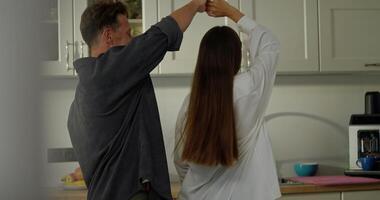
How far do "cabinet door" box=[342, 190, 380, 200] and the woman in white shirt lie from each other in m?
0.94

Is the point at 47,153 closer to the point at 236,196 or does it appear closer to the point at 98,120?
the point at 98,120

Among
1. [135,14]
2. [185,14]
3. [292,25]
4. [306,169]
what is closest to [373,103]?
[306,169]

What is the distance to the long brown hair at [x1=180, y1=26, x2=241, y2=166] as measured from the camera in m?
1.31

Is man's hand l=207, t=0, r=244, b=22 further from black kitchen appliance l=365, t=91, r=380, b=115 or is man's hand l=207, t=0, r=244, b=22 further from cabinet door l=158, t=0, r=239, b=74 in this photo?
black kitchen appliance l=365, t=91, r=380, b=115

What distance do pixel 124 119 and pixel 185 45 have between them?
49.2 inches

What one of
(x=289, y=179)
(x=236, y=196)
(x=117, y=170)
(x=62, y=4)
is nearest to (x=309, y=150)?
(x=289, y=179)

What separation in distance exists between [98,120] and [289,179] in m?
1.57

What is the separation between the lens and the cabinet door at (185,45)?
227cm

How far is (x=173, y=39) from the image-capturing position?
3.46 ft

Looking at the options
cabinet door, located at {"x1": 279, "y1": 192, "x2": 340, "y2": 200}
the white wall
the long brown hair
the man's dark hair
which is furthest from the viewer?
the white wall

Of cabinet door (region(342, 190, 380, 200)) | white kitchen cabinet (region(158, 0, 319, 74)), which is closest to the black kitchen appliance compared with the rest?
white kitchen cabinet (region(158, 0, 319, 74))

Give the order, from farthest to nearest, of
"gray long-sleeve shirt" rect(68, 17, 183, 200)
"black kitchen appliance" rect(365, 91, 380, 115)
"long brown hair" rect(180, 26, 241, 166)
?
"black kitchen appliance" rect(365, 91, 380, 115) → "long brown hair" rect(180, 26, 241, 166) → "gray long-sleeve shirt" rect(68, 17, 183, 200)

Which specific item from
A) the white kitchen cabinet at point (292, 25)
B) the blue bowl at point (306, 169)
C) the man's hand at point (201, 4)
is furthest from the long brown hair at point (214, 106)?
the blue bowl at point (306, 169)

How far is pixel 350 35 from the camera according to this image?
2.44 meters
